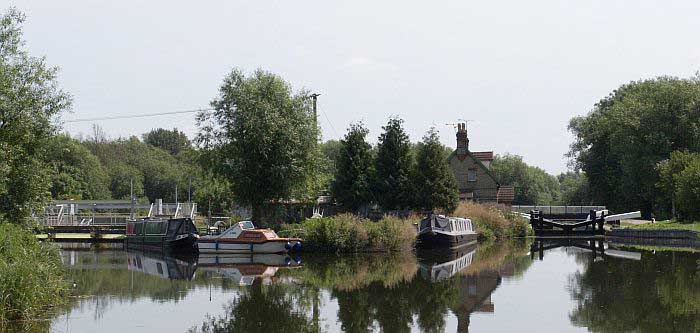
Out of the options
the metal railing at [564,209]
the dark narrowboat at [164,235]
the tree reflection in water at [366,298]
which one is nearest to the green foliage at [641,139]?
the metal railing at [564,209]

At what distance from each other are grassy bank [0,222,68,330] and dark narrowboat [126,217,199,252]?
81.4 feet

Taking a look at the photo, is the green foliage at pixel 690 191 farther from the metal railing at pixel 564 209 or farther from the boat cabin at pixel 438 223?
the metal railing at pixel 564 209

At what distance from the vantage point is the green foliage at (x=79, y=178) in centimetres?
9270

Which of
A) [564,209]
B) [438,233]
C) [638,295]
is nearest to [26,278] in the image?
[638,295]

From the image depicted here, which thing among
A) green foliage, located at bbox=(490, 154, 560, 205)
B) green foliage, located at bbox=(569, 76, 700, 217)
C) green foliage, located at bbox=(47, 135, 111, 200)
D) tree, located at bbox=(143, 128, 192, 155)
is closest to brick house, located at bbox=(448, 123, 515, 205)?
green foliage, located at bbox=(569, 76, 700, 217)

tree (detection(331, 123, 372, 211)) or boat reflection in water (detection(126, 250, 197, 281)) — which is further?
tree (detection(331, 123, 372, 211))

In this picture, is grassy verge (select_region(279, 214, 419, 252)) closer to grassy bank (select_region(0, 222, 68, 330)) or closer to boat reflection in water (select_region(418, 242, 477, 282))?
boat reflection in water (select_region(418, 242, 477, 282))

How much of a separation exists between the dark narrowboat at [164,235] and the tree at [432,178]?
14.4 meters

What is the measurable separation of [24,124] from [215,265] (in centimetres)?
1341

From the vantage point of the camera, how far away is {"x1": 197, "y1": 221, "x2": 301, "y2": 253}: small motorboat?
149 ft

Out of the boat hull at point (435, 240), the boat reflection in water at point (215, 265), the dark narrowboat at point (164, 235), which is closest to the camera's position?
the boat reflection in water at point (215, 265)

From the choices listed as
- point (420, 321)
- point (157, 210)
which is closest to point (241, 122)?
point (157, 210)

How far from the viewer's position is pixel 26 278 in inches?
773

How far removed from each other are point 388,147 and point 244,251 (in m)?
14.6
